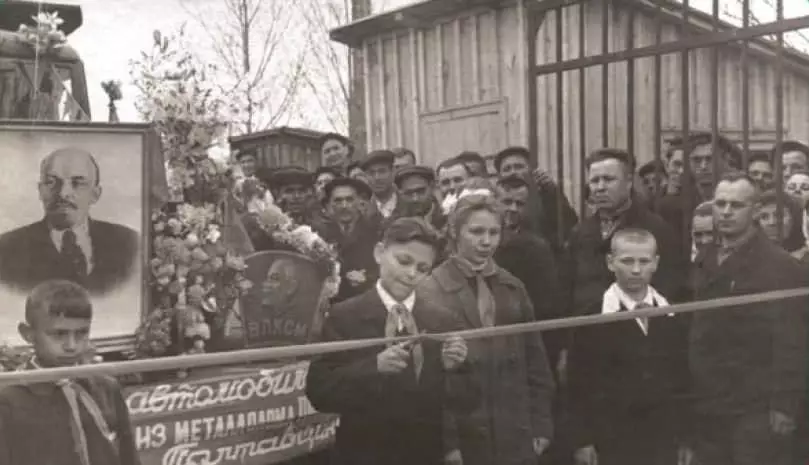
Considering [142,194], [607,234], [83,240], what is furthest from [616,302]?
[83,240]

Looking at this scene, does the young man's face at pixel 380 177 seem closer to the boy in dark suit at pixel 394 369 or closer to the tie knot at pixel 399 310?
the boy in dark suit at pixel 394 369

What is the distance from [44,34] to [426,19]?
1.35 m

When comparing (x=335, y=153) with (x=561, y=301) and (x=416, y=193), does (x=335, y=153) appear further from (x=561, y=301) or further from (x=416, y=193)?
(x=561, y=301)

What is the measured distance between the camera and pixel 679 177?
3531 mm

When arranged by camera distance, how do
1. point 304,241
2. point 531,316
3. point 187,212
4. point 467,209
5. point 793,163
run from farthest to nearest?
point 793,163
point 531,316
point 467,209
point 304,241
point 187,212

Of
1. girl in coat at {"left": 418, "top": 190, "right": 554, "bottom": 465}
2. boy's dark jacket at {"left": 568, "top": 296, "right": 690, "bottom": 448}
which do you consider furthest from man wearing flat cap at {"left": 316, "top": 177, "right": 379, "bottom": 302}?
boy's dark jacket at {"left": 568, "top": 296, "right": 690, "bottom": 448}

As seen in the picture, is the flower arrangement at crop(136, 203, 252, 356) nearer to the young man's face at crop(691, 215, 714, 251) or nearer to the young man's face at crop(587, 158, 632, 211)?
the young man's face at crop(587, 158, 632, 211)

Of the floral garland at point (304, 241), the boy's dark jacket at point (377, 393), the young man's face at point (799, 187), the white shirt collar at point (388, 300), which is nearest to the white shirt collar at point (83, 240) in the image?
the floral garland at point (304, 241)

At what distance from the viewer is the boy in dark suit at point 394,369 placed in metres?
2.63

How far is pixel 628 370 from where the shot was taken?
3.25 m

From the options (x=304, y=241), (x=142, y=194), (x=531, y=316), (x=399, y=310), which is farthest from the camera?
(x=531, y=316)

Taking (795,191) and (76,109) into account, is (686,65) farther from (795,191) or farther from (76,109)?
(76,109)

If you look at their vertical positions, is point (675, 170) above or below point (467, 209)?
above

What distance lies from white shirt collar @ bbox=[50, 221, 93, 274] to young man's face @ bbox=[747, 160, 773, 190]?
2463 mm
